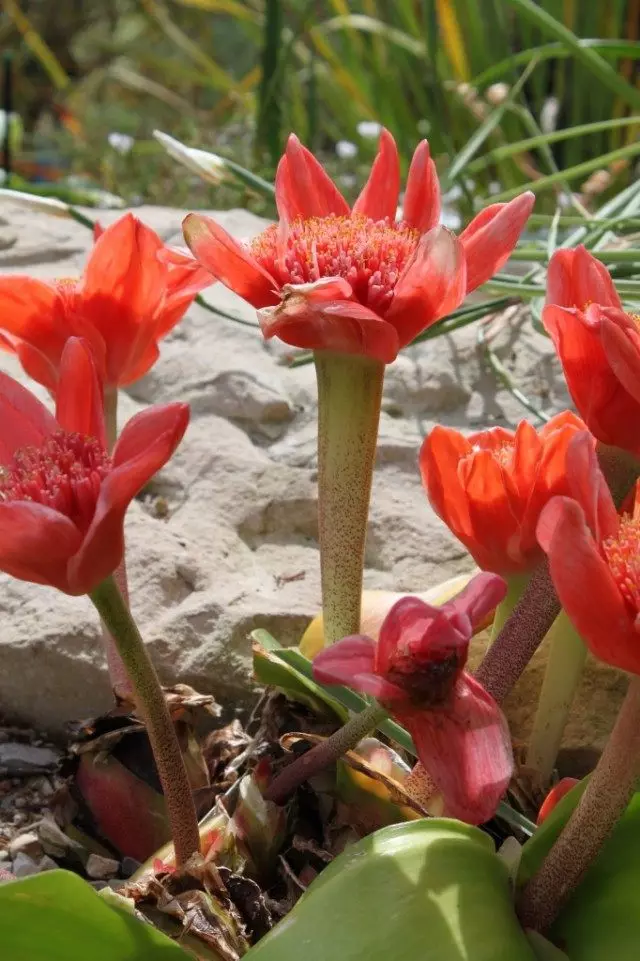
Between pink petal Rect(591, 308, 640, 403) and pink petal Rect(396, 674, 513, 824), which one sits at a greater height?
pink petal Rect(591, 308, 640, 403)

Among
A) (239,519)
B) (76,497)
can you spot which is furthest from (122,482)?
(239,519)

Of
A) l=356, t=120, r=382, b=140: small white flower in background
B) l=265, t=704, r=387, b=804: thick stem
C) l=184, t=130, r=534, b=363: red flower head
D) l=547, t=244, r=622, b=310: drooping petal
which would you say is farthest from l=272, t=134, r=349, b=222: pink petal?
l=356, t=120, r=382, b=140: small white flower in background

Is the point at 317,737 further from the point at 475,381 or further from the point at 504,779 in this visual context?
the point at 475,381

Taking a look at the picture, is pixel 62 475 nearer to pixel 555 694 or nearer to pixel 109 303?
pixel 109 303

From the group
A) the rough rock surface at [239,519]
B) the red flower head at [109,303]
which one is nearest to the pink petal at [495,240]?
the red flower head at [109,303]

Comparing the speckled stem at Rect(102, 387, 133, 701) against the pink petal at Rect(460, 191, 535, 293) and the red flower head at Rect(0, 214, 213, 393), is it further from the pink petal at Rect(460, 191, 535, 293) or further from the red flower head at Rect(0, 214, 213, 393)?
the pink petal at Rect(460, 191, 535, 293)

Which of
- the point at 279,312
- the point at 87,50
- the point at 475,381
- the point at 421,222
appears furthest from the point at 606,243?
the point at 87,50
